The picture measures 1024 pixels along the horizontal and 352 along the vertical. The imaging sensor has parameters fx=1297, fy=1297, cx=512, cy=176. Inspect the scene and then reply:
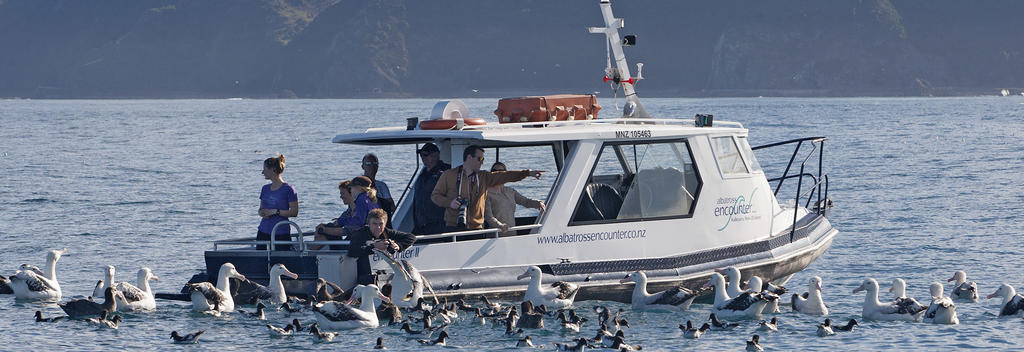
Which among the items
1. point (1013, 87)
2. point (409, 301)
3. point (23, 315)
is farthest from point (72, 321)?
point (1013, 87)

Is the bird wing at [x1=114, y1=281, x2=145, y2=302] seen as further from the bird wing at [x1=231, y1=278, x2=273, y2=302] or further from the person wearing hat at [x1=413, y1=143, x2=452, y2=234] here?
the person wearing hat at [x1=413, y1=143, x2=452, y2=234]

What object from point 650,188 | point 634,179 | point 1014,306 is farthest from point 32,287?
point 1014,306

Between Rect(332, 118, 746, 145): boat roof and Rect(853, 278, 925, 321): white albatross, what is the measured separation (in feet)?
8.91

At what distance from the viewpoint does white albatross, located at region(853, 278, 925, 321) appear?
15.7 m

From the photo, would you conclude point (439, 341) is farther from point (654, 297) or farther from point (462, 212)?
point (654, 297)

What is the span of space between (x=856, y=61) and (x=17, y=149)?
501ft

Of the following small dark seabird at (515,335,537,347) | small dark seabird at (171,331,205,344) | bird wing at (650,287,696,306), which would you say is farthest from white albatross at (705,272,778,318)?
small dark seabird at (171,331,205,344)

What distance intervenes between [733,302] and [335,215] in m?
19.1

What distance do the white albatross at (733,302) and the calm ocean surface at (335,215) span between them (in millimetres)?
236

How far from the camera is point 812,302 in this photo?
16.4m

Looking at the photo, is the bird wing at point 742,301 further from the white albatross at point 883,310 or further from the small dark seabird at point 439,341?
the small dark seabird at point 439,341

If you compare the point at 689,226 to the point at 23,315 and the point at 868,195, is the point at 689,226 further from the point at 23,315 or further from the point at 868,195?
the point at 868,195

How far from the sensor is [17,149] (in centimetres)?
6662

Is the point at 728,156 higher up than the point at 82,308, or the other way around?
the point at 728,156
